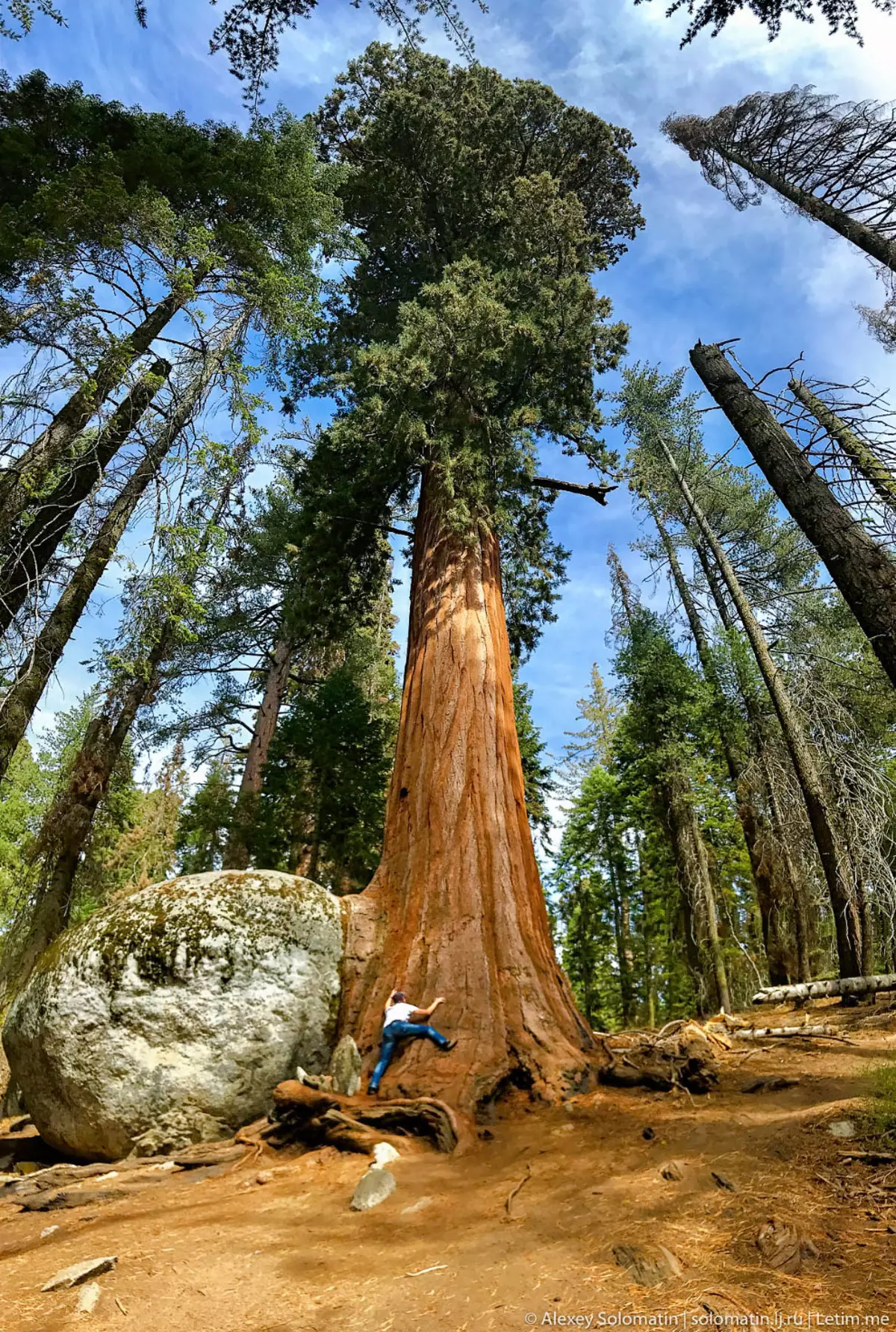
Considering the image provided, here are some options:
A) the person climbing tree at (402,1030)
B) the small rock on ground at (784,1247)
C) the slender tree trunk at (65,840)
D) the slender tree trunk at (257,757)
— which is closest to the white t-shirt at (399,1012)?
the person climbing tree at (402,1030)

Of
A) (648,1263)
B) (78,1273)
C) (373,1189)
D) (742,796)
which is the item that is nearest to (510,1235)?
(648,1263)

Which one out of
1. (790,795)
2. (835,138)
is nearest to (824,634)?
(790,795)

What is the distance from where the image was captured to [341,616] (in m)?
10.4

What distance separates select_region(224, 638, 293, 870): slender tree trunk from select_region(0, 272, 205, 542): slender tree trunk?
914cm

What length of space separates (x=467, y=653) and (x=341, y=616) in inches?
147

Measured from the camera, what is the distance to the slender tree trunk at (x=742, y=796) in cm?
1291

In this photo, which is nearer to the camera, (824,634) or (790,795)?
(790,795)

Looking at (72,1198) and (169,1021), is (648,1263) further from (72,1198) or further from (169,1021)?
(169,1021)

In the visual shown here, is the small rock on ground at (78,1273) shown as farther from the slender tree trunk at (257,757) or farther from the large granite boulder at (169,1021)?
the slender tree trunk at (257,757)

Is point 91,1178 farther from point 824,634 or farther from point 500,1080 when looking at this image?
point 824,634

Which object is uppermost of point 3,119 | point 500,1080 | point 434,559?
point 3,119

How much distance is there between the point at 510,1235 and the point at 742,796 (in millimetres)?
11852

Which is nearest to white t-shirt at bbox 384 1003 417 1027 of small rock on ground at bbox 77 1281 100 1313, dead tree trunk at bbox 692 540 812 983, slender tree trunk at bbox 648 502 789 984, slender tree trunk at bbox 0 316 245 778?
small rock on ground at bbox 77 1281 100 1313

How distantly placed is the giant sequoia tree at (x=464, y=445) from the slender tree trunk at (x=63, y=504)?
2.34m
